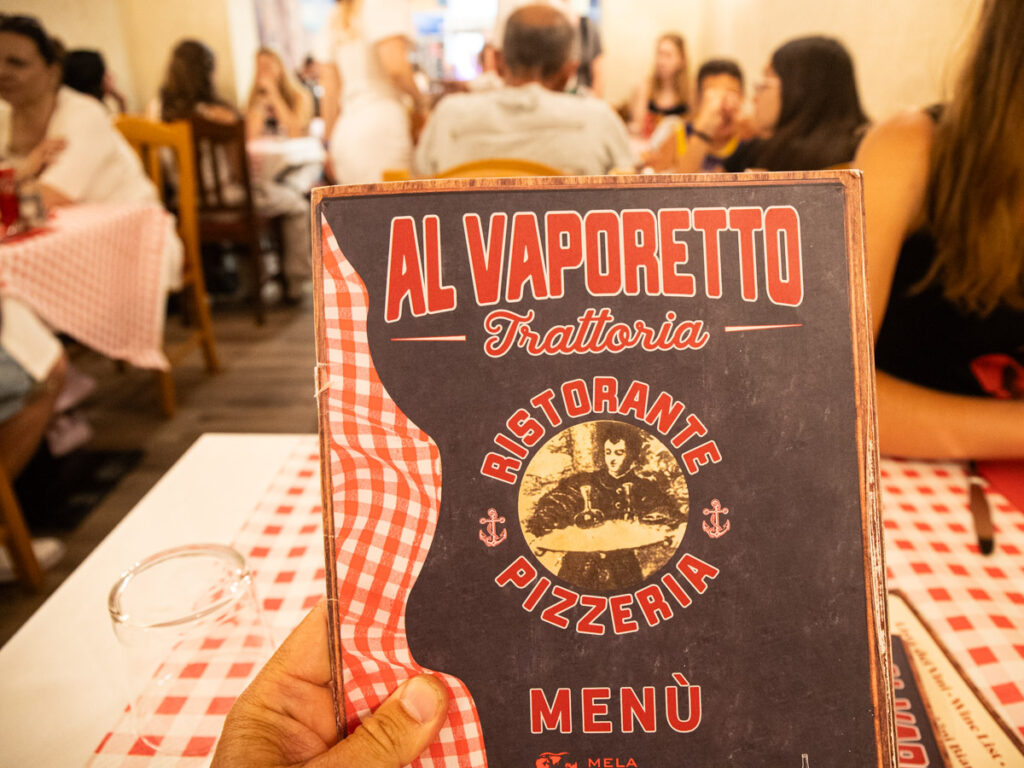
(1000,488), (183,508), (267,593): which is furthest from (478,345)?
(1000,488)

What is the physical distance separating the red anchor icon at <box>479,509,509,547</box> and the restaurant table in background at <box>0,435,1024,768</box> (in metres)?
0.34

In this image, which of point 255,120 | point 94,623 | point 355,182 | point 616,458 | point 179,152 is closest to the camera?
point 616,458

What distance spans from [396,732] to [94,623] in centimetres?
46

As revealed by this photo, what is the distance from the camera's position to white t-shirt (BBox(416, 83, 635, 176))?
231 centimetres

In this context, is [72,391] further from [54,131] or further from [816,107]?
[816,107]

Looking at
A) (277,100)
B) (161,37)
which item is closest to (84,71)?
(277,100)

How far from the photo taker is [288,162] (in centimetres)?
442

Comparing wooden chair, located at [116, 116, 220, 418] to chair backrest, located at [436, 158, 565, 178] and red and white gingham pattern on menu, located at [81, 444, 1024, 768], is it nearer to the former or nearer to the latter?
chair backrest, located at [436, 158, 565, 178]

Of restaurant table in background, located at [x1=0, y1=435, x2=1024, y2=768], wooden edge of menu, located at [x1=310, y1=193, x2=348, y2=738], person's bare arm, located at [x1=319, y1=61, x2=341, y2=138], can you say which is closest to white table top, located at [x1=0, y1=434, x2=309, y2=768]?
restaurant table in background, located at [x1=0, y1=435, x2=1024, y2=768]

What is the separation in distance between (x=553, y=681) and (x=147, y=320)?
2801 mm

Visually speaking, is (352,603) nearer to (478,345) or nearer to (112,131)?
(478,345)

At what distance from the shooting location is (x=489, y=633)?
0.43 metres

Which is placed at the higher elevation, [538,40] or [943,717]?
[538,40]

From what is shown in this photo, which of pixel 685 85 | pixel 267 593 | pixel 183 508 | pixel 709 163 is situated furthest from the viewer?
pixel 685 85
